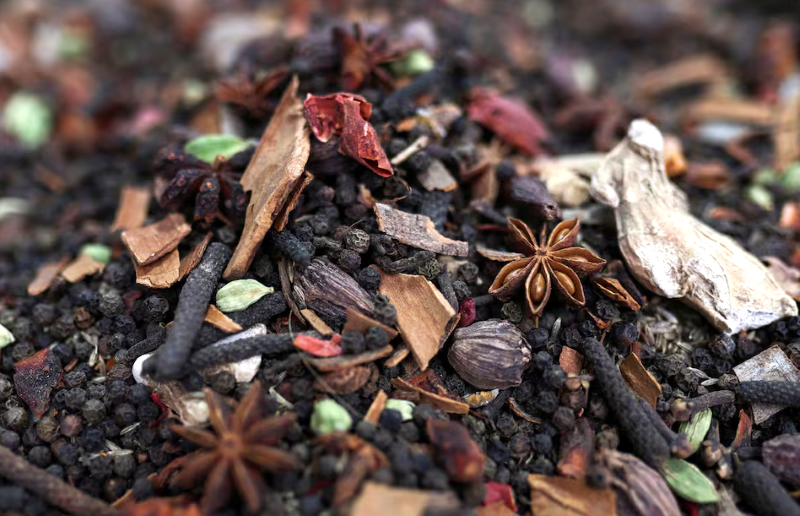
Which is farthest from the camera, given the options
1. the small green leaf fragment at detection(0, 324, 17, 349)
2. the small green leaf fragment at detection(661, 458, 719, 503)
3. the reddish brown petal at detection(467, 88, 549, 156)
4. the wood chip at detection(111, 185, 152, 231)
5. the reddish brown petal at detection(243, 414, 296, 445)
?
the reddish brown petal at detection(467, 88, 549, 156)

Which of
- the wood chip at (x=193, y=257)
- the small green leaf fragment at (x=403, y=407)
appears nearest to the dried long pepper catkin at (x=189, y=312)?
the wood chip at (x=193, y=257)

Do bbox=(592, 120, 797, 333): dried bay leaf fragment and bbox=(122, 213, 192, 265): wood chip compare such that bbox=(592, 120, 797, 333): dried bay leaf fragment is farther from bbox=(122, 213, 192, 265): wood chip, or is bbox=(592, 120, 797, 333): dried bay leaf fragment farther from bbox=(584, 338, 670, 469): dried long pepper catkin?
bbox=(122, 213, 192, 265): wood chip

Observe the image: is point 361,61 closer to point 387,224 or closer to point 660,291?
point 387,224

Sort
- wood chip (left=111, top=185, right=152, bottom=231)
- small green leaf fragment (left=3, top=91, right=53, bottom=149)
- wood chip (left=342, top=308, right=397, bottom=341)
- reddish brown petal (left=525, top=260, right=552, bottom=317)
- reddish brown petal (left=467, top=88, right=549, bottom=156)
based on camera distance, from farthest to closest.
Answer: small green leaf fragment (left=3, top=91, right=53, bottom=149) → reddish brown petal (left=467, top=88, right=549, bottom=156) → wood chip (left=111, top=185, right=152, bottom=231) → reddish brown petal (left=525, top=260, right=552, bottom=317) → wood chip (left=342, top=308, right=397, bottom=341)

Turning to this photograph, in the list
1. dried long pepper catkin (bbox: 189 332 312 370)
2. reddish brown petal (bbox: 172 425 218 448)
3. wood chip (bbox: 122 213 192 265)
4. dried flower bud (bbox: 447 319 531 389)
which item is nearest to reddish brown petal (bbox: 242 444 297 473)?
reddish brown petal (bbox: 172 425 218 448)

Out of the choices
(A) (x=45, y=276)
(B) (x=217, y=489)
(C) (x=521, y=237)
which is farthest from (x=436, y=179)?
(A) (x=45, y=276)

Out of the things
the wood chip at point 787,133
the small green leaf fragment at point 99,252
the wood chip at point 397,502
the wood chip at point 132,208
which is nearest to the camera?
the wood chip at point 397,502

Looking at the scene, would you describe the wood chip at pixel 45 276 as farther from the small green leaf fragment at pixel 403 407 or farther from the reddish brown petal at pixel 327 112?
the small green leaf fragment at pixel 403 407
